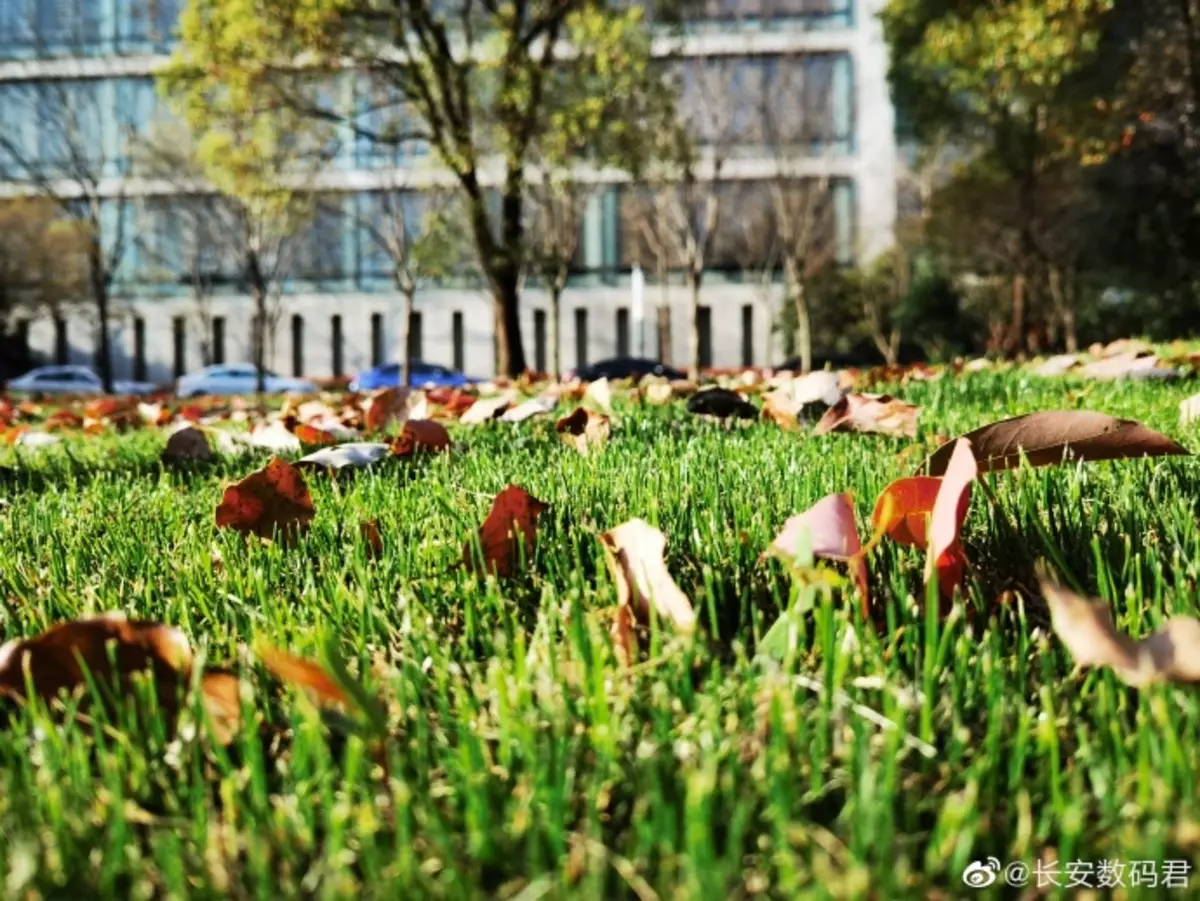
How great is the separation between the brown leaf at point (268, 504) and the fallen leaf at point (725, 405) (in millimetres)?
1759

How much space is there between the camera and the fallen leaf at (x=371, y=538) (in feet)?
4.76

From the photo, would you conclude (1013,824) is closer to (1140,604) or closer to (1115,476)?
(1140,604)

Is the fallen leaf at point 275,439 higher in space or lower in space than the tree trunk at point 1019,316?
lower

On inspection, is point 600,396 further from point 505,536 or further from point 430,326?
point 430,326

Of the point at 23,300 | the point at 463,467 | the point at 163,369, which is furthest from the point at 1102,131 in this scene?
the point at 163,369

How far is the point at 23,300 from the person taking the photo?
32.9 meters

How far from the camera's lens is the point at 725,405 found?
315 cm

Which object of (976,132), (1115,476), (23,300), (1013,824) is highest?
(976,132)

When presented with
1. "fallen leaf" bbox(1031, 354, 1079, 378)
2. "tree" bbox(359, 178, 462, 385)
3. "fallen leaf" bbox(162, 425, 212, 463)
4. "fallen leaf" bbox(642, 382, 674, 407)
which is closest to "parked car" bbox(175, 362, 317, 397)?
"tree" bbox(359, 178, 462, 385)

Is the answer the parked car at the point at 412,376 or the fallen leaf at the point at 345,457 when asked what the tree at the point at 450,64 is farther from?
the parked car at the point at 412,376

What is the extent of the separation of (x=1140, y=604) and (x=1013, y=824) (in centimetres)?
39

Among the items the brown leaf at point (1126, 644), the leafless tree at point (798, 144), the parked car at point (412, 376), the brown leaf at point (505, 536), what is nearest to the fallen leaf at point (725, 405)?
the brown leaf at point (505, 536)

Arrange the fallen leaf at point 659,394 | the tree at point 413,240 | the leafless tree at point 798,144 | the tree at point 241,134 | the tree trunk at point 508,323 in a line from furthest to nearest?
the leafless tree at point 798,144 < the tree at point 413,240 < the tree trunk at point 508,323 < the tree at point 241,134 < the fallen leaf at point 659,394

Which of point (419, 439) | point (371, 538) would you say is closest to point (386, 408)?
point (419, 439)
